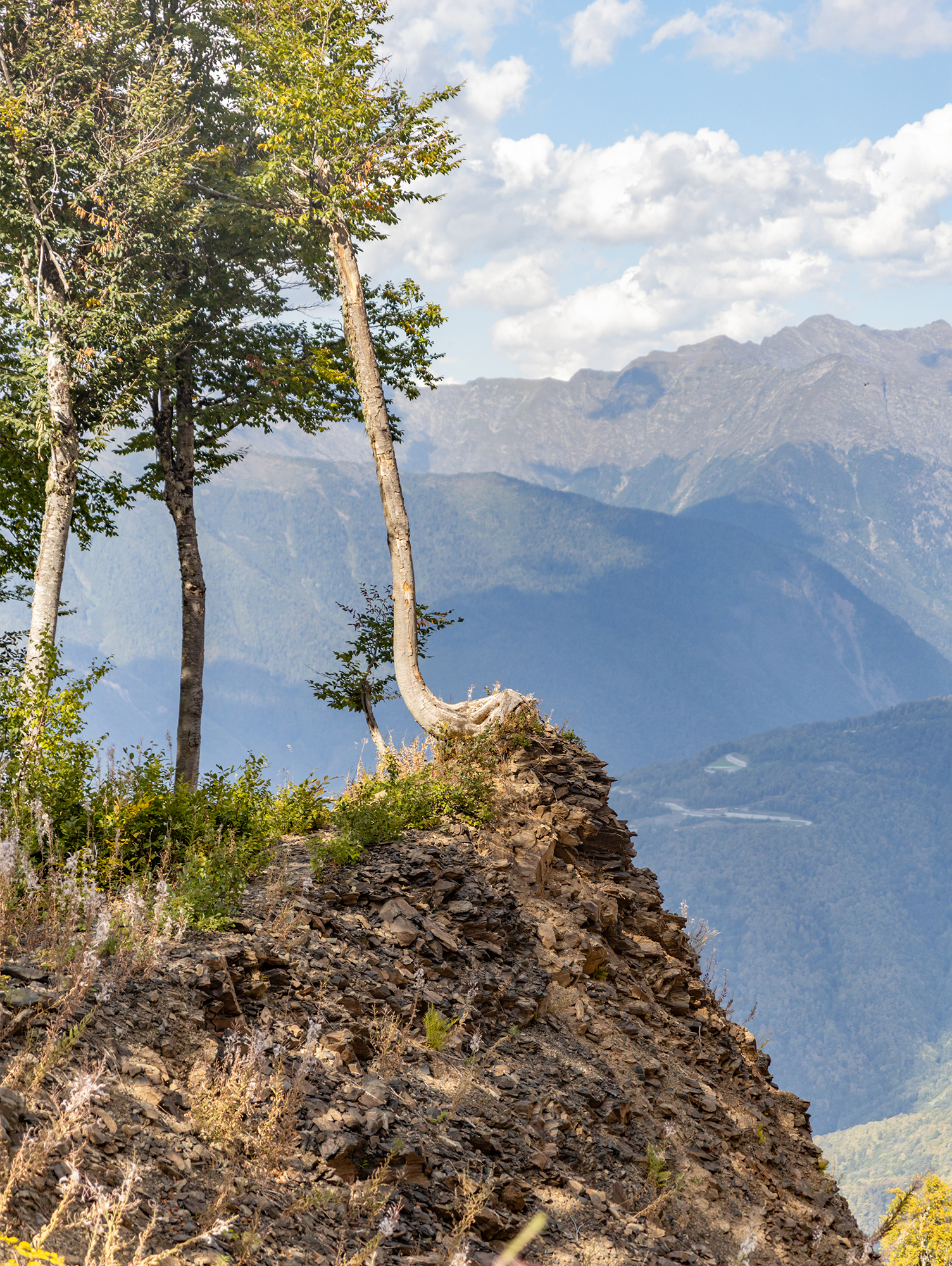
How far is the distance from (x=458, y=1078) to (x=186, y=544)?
447 inches

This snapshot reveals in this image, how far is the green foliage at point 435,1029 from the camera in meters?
6.16

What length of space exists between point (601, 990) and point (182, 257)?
524 inches

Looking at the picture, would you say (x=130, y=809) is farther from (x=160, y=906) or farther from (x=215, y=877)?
(x=160, y=906)

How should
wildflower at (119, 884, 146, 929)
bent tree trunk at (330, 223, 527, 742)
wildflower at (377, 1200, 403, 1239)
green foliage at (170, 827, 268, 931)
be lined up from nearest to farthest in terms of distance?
wildflower at (377, 1200, 403, 1239) < wildflower at (119, 884, 146, 929) < green foliage at (170, 827, 268, 931) < bent tree trunk at (330, 223, 527, 742)

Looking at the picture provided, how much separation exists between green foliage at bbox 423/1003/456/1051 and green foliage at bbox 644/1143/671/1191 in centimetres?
181

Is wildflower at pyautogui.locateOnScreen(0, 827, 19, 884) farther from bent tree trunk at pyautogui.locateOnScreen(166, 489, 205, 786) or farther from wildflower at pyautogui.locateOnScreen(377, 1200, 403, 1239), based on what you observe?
bent tree trunk at pyautogui.locateOnScreen(166, 489, 205, 786)

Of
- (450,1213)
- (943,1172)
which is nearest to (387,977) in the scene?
(450,1213)

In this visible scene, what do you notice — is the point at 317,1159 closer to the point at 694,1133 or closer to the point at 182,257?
the point at 694,1133

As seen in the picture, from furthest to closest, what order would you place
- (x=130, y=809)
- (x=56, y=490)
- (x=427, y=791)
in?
(x=56, y=490), (x=427, y=791), (x=130, y=809)

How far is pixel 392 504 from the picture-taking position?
42.8 feet

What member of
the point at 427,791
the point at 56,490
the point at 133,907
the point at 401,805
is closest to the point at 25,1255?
the point at 133,907

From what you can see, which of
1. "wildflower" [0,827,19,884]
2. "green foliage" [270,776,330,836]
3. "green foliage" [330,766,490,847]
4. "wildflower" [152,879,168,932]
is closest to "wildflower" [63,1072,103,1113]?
"wildflower" [152,879,168,932]

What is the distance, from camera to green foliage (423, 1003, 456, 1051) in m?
6.16

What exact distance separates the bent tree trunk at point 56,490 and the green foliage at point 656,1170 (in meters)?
8.84
